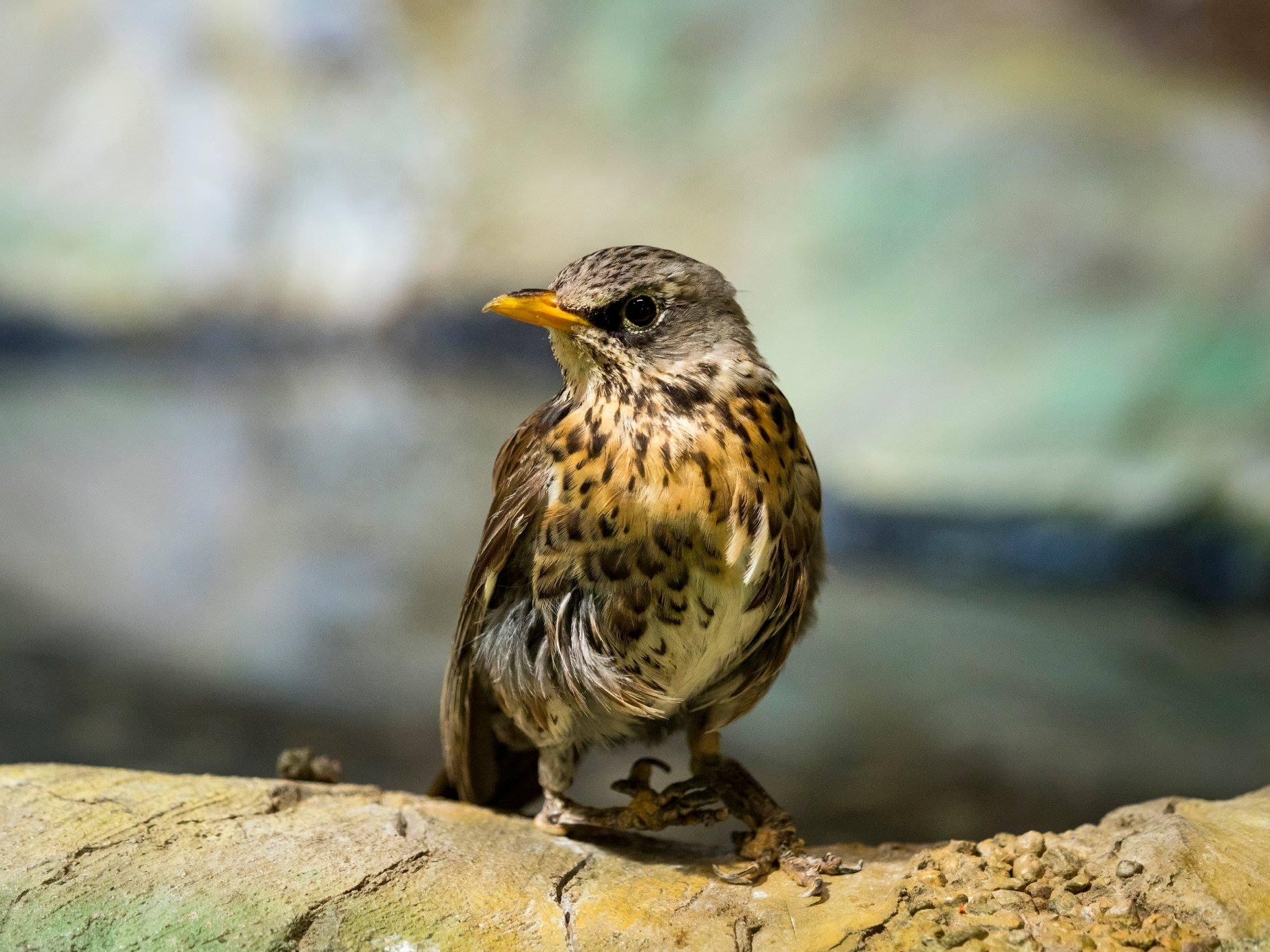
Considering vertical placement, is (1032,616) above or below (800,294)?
below

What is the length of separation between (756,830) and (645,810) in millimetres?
296

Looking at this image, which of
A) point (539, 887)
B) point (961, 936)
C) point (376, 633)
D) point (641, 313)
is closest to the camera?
point (961, 936)

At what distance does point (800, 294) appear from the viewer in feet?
15.9

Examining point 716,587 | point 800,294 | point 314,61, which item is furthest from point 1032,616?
point 314,61

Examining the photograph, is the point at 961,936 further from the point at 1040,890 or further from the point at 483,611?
the point at 483,611

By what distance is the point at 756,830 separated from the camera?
2.69 m

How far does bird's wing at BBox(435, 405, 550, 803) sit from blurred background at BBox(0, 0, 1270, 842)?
1.69m

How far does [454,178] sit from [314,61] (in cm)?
89

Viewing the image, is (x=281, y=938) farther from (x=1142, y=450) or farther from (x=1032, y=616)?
(x=1142, y=450)

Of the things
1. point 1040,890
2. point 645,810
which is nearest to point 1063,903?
point 1040,890

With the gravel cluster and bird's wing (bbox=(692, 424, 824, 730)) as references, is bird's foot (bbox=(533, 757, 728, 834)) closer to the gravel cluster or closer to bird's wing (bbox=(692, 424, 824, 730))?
bird's wing (bbox=(692, 424, 824, 730))

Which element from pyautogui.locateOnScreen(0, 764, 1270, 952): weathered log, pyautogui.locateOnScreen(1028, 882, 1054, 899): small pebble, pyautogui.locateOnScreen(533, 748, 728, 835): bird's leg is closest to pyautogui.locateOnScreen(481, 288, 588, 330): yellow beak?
pyautogui.locateOnScreen(533, 748, 728, 835): bird's leg

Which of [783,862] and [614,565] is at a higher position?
[614,565]

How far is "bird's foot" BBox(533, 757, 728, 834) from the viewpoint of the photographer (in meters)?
2.76
